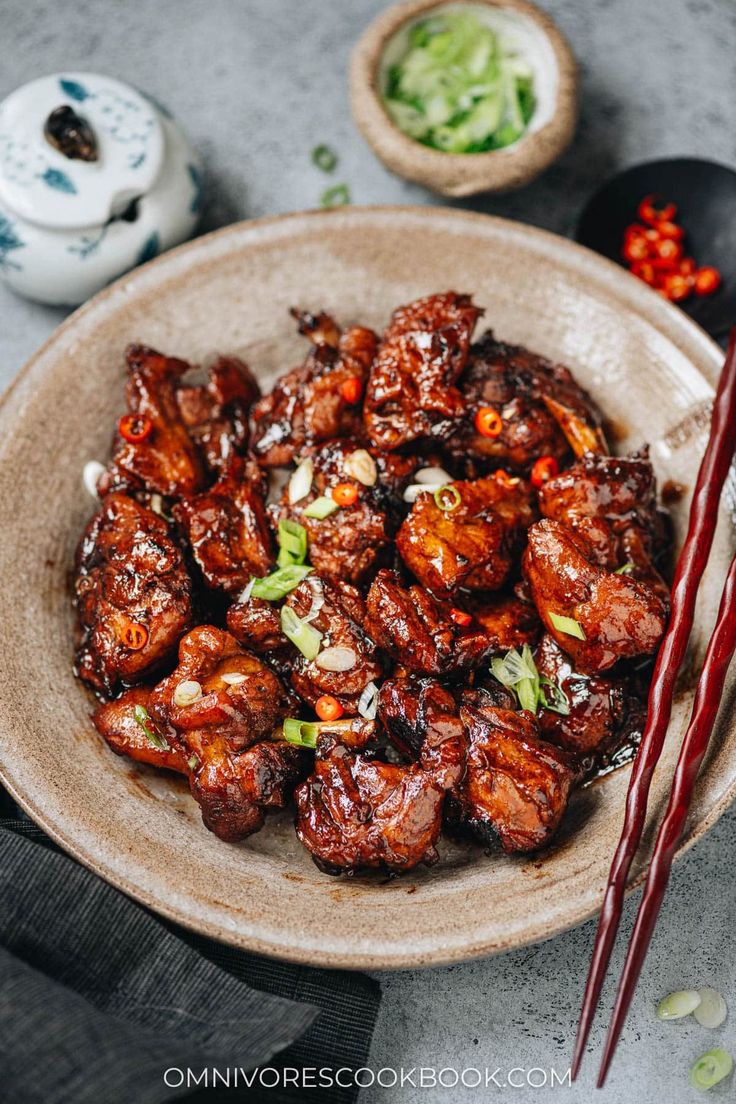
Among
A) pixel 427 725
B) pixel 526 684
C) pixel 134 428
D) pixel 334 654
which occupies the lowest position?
pixel 526 684

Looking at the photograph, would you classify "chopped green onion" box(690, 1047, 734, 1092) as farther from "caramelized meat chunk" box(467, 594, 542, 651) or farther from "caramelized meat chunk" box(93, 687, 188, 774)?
"caramelized meat chunk" box(93, 687, 188, 774)

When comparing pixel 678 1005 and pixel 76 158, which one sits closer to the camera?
pixel 678 1005

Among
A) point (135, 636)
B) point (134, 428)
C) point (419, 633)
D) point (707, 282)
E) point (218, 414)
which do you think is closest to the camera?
point (419, 633)

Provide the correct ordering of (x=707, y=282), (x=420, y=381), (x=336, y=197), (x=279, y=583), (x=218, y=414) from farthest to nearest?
1. (x=336, y=197)
2. (x=707, y=282)
3. (x=218, y=414)
4. (x=420, y=381)
5. (x=279, y=583)

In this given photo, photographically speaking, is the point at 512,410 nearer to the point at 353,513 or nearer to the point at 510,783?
the point at 353,513

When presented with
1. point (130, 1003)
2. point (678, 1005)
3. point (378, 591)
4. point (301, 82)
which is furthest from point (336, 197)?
point (678, 1005)

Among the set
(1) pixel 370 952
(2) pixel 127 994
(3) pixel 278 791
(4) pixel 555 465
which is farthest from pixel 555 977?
(4) pixel 555 465
